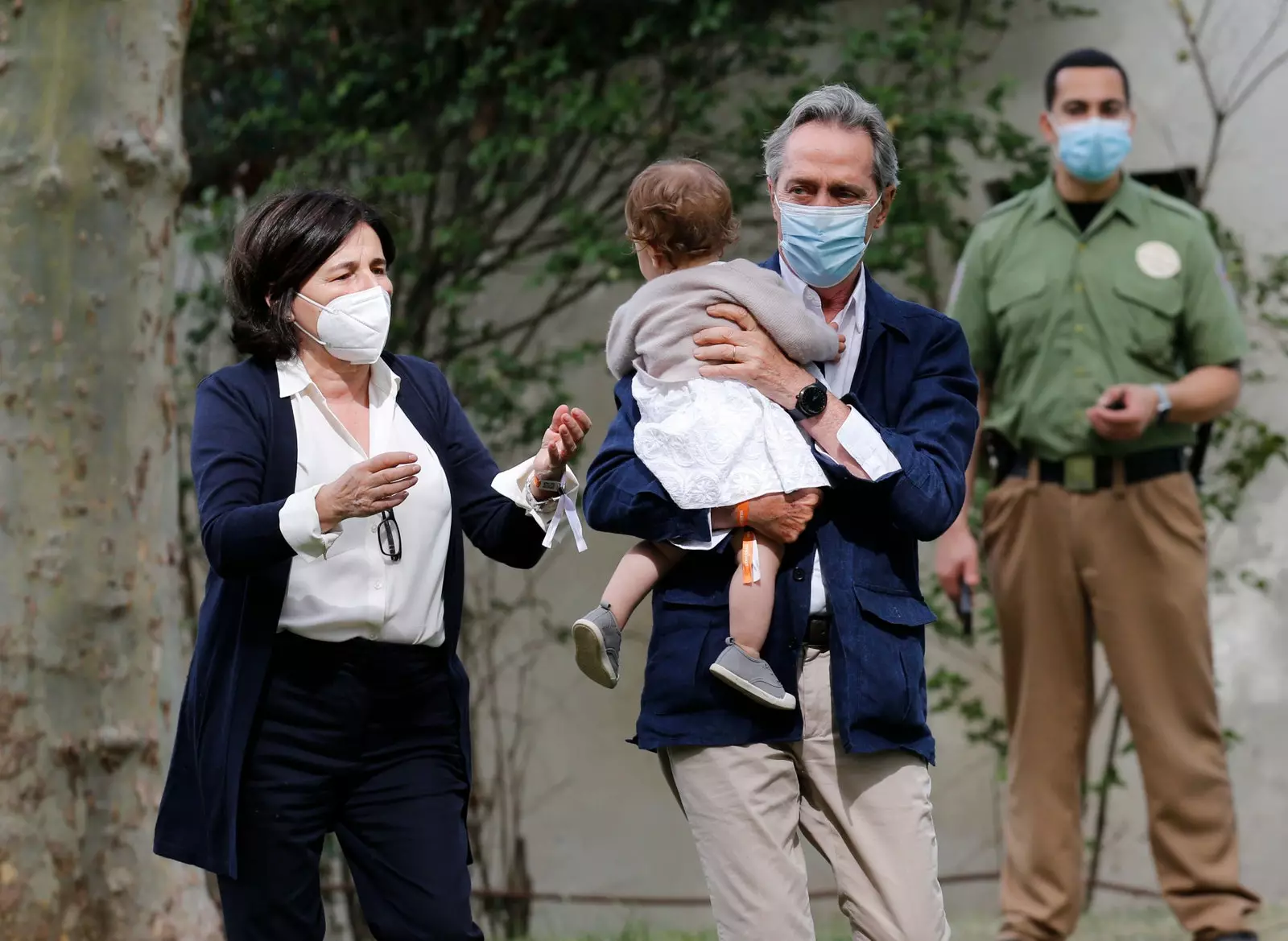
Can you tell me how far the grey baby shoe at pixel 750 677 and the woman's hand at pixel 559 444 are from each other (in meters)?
0.47

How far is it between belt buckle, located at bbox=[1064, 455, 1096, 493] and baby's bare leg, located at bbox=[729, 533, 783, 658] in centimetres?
213

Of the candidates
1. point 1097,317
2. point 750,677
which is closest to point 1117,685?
point 1097,317

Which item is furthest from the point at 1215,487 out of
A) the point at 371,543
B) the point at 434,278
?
the point at 371,543

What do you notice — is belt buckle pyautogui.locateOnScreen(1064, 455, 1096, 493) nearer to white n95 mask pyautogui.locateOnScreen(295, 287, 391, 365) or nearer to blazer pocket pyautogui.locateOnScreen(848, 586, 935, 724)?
blazer pocket pyautogui.locateOnScreen(848, 586, 935, 724)

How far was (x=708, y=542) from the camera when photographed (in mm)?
3133

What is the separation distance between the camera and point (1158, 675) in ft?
16.4

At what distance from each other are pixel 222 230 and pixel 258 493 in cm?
434

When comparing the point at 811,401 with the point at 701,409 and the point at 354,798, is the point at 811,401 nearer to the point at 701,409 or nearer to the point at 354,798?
the point at 701,409

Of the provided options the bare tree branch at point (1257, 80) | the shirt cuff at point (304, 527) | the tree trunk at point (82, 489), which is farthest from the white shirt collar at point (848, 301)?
the bare tree branch at point (1257, 80)

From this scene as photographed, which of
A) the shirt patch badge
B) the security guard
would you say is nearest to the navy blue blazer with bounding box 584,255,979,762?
the security guard

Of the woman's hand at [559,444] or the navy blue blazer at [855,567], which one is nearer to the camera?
the navy blue blazer at [855,567]

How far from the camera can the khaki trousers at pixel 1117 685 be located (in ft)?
16.3

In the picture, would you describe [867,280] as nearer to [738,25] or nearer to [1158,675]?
[1158,675]

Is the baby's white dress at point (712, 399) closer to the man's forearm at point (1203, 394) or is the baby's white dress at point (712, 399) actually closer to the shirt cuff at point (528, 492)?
the shirt cuff at point (528, 492)
